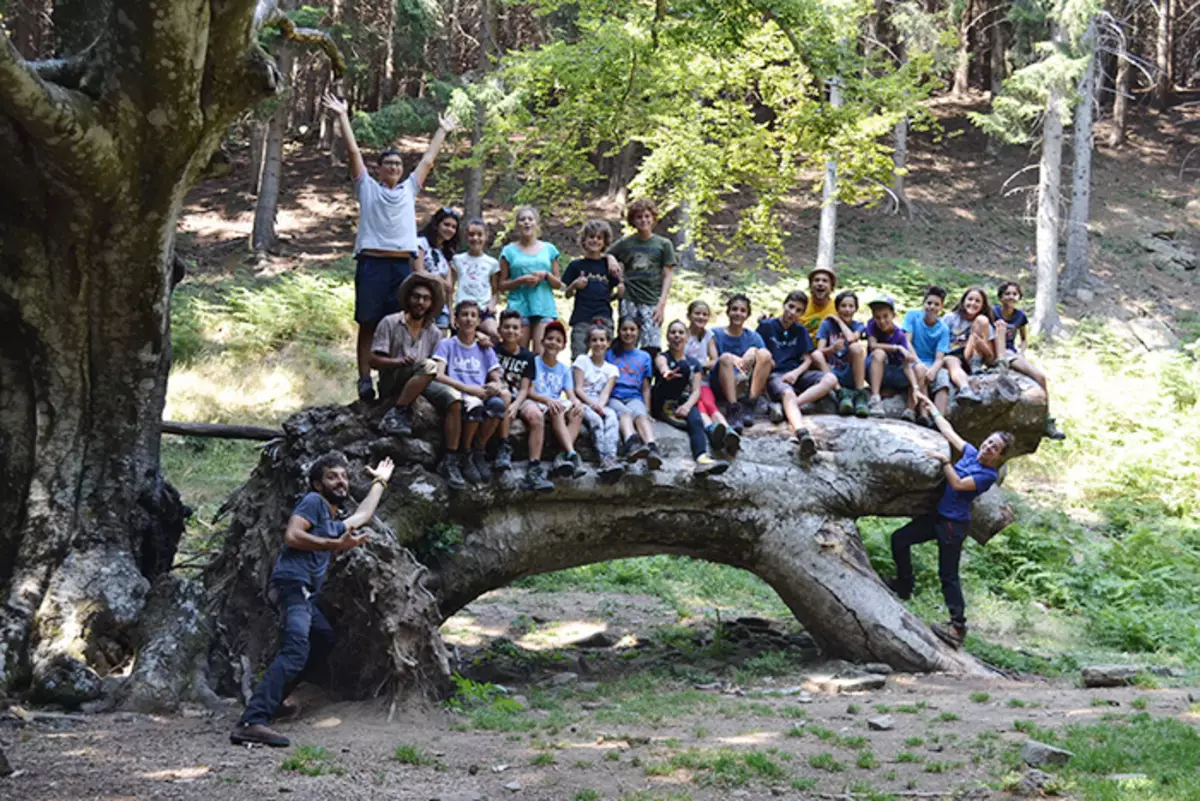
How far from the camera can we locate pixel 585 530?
31.1ft

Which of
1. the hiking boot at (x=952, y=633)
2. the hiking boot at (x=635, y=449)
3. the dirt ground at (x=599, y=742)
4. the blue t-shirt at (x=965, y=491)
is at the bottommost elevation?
the hiking boot at (x=952, y=633)

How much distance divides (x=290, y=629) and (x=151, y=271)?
10.1 feet

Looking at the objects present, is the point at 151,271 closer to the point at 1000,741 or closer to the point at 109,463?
the point at 109,463

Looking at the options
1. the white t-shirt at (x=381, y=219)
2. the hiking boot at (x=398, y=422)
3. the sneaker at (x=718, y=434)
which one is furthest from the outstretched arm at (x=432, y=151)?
the sneaker at (x=718, y=434)

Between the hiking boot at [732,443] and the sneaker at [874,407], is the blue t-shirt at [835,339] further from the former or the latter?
the hiking boot at [732,443]

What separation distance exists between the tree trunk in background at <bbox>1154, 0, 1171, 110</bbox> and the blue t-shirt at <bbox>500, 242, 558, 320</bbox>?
1243 inches

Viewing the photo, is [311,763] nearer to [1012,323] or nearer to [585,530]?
[585,530]

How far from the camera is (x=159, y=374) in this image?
861cm

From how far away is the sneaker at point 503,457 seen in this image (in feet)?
28.5

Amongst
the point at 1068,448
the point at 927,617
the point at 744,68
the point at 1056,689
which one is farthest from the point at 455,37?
the point at 1056,689

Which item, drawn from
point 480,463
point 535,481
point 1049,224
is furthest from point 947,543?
point 1049,224

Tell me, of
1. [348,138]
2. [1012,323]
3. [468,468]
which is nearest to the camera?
[468,468]

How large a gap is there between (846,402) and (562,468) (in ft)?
9.79

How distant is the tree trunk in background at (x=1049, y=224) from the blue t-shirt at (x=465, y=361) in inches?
689
